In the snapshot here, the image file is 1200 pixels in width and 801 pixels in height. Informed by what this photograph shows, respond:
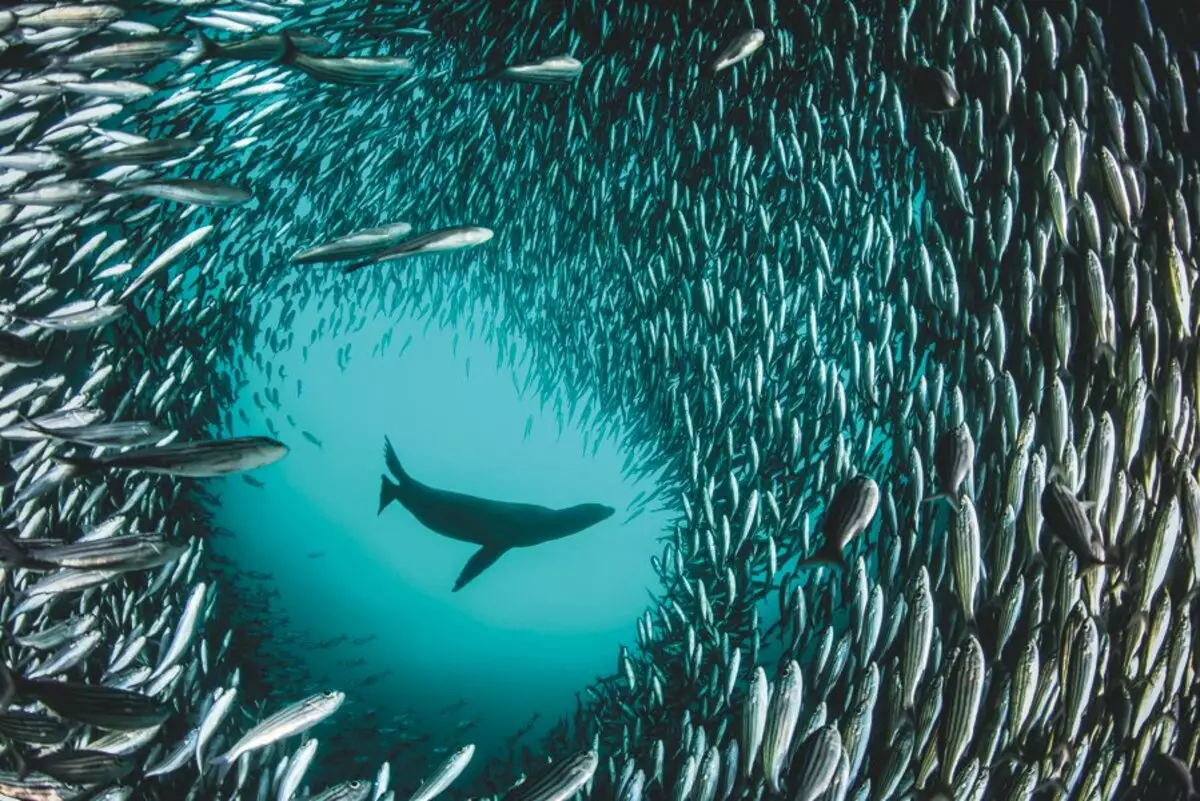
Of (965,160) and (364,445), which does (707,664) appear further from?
(364,445)

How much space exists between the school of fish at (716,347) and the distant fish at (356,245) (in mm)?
23

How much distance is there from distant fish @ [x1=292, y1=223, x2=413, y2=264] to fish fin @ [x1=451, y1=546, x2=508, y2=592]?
493 cm

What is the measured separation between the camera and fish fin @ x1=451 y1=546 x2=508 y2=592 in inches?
304

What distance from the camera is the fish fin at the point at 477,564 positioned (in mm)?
7732

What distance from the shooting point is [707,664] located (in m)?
5.09

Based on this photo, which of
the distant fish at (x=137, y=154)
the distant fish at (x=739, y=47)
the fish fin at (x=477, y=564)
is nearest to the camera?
the distant fish at (x=137, y=154)

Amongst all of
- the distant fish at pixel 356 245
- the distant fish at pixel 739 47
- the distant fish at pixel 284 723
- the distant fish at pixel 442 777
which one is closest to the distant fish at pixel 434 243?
the distant fish at pixel 356 245

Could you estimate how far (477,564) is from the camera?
8117mm

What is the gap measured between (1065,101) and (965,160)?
703 mm

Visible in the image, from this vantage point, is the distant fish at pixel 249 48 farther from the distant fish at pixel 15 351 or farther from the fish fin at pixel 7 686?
the fish fin at pixel 7 686

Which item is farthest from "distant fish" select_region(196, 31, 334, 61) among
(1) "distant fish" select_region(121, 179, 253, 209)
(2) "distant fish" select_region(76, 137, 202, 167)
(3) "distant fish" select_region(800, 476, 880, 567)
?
(3) "distant fish" select_region(800, 476, 880, 567)

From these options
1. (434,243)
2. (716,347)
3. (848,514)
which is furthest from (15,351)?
(716,347)

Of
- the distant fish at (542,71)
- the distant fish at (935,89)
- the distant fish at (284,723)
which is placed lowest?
the distant fish at (284,723)

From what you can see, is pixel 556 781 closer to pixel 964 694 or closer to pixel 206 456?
pixel 964 694
